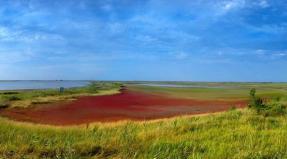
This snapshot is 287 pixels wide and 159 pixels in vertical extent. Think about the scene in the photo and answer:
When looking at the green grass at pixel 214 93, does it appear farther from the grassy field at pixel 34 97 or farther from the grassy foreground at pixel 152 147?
the grassy foreground at pixel 152 147

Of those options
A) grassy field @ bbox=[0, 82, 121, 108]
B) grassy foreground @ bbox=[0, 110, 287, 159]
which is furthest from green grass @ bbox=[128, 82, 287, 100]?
grassy foreground @ bbox=[0, 110, 287, 159]

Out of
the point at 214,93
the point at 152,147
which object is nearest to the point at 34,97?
the point at 214,93

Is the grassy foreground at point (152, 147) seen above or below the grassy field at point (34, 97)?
above

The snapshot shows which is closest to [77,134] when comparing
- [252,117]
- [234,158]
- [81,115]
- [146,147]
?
[146,147]

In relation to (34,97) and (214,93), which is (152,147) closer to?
(34,97)

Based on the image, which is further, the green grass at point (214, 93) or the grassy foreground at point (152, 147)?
the green grass at point (214, 93)

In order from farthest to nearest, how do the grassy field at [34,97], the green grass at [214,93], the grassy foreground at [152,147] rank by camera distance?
the green grass at [214,93] < the grassy field at [34,97] < the grassy foreground at [152,147]

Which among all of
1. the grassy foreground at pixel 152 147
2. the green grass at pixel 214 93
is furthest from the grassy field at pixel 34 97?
the grassy foreground at pixel 152 147

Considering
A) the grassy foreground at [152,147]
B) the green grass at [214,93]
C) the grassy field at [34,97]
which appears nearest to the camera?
the grassy foreground at [152,147]

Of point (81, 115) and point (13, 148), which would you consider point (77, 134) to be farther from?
point (81, 115)

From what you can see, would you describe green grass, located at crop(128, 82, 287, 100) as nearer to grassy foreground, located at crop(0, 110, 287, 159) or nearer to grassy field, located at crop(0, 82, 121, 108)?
grassy field, located at crop(0, 82, 121, 108)

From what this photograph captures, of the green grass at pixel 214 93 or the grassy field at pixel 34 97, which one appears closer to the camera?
the grassy field at pixel 34 97

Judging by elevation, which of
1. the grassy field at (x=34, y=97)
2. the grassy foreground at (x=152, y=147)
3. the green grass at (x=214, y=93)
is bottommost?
the grassy field at (x=34, y=97)

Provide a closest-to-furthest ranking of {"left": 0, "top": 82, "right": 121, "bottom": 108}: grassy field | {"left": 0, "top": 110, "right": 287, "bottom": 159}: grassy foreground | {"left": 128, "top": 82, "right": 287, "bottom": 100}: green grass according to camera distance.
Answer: {"left": 0, "top": 110, "right": 287, "bottom": 159}: grassy foreground, {"left": 0, "top": 82, "right": 121, "bottom": 108}: grassy field, {"left": 128, "top": 82, "right": 287, "bottom": 100}: green grass
